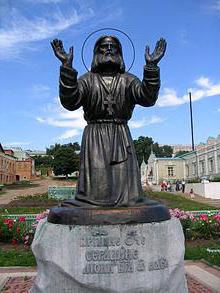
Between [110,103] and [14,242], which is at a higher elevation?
[110,103]

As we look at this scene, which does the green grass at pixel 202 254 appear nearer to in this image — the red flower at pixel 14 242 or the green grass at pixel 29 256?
the green grass at pixel 29 256

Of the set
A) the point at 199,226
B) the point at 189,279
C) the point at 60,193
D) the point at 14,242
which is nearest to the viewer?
the point at 189,279

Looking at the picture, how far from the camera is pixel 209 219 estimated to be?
12.6m

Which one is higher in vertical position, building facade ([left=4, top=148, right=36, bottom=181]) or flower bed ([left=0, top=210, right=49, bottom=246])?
building facade ([left=4, top=148, right=36, bottom=181])

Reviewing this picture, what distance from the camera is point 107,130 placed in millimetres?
5211

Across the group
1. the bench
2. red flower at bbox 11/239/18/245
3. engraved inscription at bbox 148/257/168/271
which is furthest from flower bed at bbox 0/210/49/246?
the bench

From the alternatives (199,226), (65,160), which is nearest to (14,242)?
(199,226)

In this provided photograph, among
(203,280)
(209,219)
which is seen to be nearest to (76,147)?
(209,219)

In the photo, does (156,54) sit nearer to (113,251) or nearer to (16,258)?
(113,251)

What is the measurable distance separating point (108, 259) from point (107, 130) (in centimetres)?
155

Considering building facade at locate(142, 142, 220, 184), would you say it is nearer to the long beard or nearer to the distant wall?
the distant wall

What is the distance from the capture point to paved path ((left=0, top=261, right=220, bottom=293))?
6.65 metres

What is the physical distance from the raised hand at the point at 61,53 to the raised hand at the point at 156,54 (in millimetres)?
867

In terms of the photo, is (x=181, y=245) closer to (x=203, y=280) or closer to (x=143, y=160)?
(x=203, y=280)
